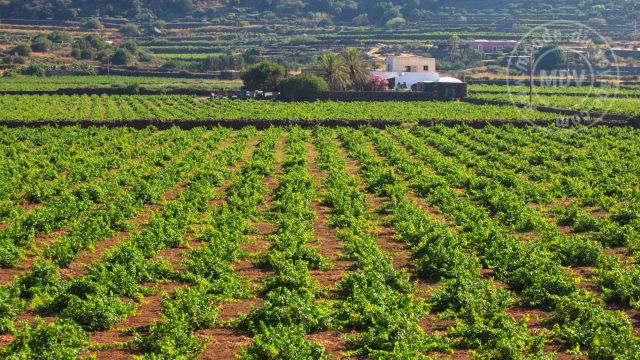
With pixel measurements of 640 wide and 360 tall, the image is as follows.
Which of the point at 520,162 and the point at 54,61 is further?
the point at 54,61

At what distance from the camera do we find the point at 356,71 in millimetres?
87062

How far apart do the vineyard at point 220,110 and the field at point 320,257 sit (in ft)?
69.4

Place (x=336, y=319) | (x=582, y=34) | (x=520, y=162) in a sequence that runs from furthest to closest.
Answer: (x=582, y=34) < (x=520, y=162) < (x=336, y=319)

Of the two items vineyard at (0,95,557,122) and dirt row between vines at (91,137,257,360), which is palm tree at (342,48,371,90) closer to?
vineyard at (0,95,557,122)

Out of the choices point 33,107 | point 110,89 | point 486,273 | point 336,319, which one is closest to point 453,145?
point 486,273

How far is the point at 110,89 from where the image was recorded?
291 feet

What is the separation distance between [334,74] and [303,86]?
7.41 meters

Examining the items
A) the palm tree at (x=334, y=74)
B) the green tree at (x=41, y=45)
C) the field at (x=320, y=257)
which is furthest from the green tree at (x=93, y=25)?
the field at (x=320, y=257)

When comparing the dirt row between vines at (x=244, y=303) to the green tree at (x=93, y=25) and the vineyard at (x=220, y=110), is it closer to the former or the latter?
the vineyard at (x=220, y=110)

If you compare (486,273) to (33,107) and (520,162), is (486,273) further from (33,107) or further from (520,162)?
(33,107)

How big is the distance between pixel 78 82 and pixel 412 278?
92.6 meters

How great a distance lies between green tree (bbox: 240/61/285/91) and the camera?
85.6 metres

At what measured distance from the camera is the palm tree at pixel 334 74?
3376 inches

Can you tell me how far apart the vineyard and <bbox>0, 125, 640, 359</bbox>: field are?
833 inches
